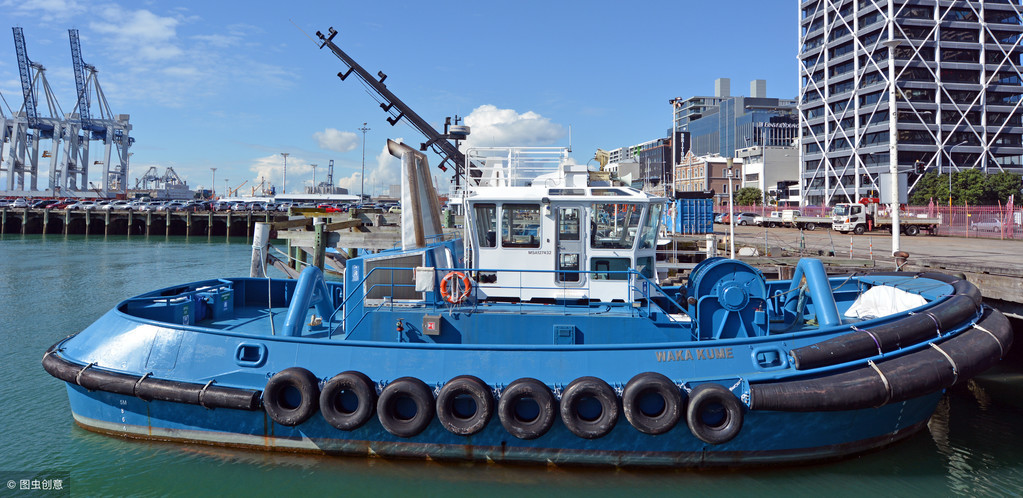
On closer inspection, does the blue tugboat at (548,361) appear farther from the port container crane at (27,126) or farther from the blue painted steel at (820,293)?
the port container crane at (27,126)

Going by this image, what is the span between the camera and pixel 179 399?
655cm

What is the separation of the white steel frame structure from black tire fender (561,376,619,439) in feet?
191

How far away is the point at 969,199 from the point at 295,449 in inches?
2229

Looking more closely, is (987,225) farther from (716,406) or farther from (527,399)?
(527,399)

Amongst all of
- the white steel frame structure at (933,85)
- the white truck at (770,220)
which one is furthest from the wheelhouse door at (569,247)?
the white steel frame structure at (933,85)

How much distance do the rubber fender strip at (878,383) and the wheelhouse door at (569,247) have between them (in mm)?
2435

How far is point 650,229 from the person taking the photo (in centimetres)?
A: 738

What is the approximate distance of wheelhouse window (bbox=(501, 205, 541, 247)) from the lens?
7.36 metres

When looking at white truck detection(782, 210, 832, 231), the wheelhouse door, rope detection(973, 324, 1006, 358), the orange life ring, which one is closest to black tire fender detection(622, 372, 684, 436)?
the wheelhouse door

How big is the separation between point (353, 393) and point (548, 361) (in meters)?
2.15

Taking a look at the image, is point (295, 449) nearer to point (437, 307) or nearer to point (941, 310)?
point (437, 307)

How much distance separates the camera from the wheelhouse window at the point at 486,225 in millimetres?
7398

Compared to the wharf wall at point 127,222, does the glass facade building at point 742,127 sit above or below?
above

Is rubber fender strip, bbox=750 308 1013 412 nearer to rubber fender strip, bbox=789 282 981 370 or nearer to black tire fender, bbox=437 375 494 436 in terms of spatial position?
rubber fender strip, bbox=789 282 981 370
